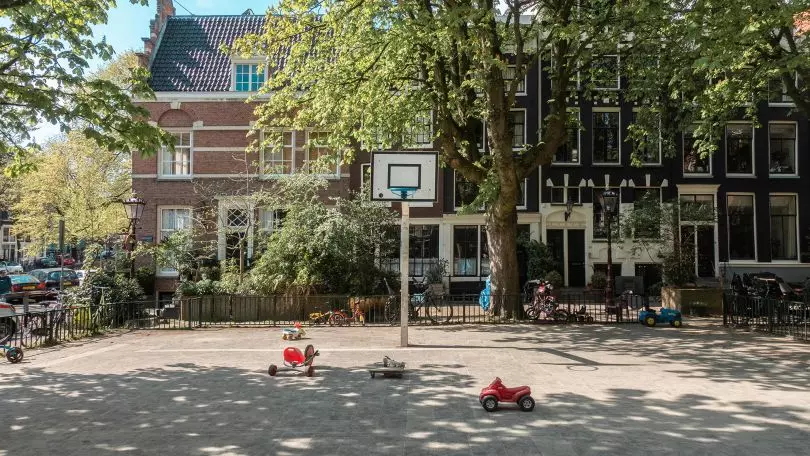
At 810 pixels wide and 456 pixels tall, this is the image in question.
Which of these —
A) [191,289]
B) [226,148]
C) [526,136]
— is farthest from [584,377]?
[226,148]

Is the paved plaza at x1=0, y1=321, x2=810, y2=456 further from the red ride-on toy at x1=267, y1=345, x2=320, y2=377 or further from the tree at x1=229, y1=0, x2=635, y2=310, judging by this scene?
the tree at x1=229, y1=0, x2=635, y2=310

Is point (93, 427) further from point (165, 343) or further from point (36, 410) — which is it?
point (165, 343)

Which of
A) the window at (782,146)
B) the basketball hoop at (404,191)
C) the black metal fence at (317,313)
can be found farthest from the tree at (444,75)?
the window at (782,146)

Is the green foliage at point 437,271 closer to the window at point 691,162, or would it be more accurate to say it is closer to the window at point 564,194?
the window at point 564,194

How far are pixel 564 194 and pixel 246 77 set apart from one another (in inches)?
604

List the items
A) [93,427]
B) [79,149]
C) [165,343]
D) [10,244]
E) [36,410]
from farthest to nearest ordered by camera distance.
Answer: [10,244] < [79,149] < [165,343] < [36,410] < [93,427]

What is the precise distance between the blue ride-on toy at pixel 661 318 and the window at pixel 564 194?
1148cm

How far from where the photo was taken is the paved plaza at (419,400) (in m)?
5.75

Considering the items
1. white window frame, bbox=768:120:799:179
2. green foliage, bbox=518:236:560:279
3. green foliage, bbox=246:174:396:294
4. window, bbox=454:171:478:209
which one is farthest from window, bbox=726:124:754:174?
green foliage, bbox=246:174:396:294

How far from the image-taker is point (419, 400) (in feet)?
24.2

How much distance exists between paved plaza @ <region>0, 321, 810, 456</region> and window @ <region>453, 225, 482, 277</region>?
13742mm

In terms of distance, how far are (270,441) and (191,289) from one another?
1320 centimetres

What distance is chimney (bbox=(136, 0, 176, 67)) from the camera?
25.7 meters

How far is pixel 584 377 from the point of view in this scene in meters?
8.75
